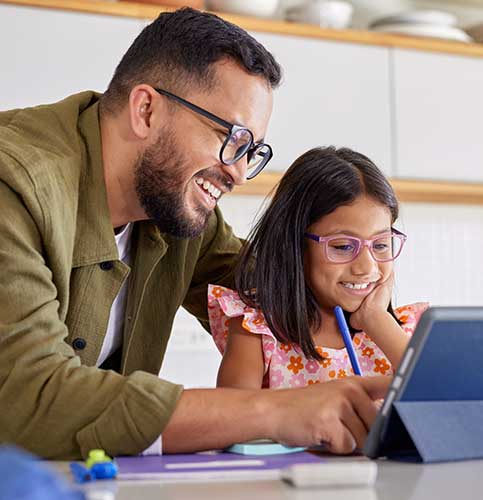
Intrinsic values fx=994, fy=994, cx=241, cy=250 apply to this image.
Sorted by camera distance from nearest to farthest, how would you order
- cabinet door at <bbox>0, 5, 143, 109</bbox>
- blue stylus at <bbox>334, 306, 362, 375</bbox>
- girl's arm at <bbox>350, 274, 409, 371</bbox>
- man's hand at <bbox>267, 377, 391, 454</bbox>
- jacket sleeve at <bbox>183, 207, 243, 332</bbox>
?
man's hand at <bbox>267, 377, 391, 454</bbox>
blue stylus at <bbox>334, 306, 362, 375</bbox>
girl's arm at <bbox>350, 274, 409, 371</bbox>
jacket sleeve at <bbox>183, 207, 243, 332</bbox>
cabinet door at <bbox>0, 5, 143, 109</bbox>

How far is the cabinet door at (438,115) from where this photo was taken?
3.43 m

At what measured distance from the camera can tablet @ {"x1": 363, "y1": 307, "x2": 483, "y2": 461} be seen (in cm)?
116

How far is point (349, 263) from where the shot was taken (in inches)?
72.5

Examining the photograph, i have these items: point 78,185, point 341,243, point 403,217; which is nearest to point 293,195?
point 341,243

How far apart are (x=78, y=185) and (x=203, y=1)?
1.62 m

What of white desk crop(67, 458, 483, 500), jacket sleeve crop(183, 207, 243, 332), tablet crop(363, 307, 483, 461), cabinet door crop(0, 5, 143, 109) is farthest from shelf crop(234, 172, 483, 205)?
white desk crop(67, 458, 483, 500)

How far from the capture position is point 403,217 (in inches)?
145

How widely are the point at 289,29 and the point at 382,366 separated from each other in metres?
1.63

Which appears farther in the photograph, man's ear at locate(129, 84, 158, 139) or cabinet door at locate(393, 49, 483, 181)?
cabinet door at locate(393, 49, 483, 181)

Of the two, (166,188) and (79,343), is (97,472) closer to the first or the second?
(79,343)

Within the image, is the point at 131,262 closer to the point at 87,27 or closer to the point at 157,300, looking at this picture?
the point at 157,300

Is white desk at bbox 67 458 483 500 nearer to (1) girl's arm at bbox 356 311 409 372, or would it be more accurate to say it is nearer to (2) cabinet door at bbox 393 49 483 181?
(1) girl's arm at bbox 356 311 409 372

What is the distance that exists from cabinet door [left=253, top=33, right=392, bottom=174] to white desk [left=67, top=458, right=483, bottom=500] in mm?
2186

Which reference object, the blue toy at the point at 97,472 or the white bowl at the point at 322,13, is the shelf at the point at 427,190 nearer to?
the white bowl at the point at 322,13
